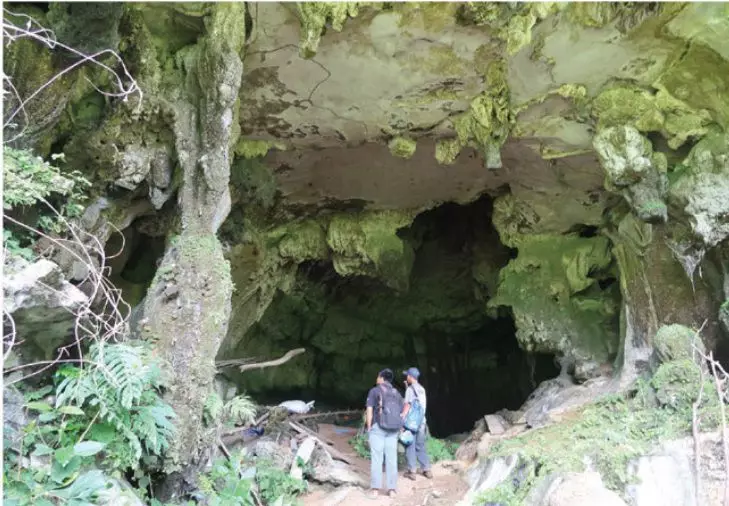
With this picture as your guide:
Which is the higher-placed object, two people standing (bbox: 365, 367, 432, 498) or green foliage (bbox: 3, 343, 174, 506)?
green foliage (bbox: 3, 343, 174, 506)

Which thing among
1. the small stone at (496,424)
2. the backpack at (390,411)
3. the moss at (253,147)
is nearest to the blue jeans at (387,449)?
the backpack at (390,411)

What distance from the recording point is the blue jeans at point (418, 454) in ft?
22.3

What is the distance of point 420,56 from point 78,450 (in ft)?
17.5

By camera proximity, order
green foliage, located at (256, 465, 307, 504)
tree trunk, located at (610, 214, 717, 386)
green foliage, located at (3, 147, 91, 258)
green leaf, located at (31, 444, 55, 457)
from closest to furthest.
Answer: green leaf, located at (31, 444, 55, 457), green foliage, located at (3, 147, 91, 258), green foliage, located at (256, 465, 307, 504), tree trunk, located at (610, 214, 717, 386)

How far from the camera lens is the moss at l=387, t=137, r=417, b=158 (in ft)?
26.5

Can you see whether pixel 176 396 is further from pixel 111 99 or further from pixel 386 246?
pixel 386 246

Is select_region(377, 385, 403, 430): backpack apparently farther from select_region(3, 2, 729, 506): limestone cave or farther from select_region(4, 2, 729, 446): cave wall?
select_region(4, 2, 729, 446): cave wall

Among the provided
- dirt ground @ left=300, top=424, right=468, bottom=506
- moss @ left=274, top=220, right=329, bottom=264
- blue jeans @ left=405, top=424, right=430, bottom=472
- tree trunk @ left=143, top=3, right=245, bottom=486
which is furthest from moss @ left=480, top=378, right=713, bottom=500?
moss @ left=274, top=220, right=329, bottom=264

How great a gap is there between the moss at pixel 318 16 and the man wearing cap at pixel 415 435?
3.90m

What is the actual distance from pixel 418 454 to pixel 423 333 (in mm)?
7332

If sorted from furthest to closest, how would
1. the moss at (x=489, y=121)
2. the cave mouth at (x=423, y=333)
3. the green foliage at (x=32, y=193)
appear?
the cave mouth at (x=423, y=333)
the moss at (x=489, y=121)
the green foliage at (x=32, y=193)

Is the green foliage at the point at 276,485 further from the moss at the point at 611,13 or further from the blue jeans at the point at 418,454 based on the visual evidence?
the moss at the point at 611,13

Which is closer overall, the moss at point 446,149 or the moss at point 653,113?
the moss at point 653,113

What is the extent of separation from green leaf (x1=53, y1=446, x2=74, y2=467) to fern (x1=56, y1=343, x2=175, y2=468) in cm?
48
